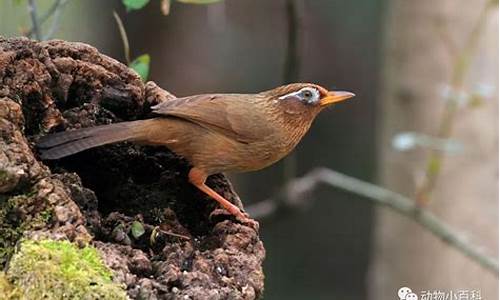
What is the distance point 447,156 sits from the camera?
6301 mm

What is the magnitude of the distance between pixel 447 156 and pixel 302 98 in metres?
2.33

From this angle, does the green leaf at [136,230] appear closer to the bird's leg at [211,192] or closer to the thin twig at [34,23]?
the bird's leg at [211,192]

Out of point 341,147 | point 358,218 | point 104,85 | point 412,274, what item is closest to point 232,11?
point 341,147

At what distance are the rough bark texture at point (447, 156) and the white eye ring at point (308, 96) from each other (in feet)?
7.07

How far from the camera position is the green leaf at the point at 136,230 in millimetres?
3068

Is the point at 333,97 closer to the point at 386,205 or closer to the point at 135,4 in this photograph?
the point at 135,4

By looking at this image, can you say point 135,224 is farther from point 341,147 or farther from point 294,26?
point 341,147

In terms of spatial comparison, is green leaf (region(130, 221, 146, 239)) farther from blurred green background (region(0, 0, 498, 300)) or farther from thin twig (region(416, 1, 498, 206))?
thin twig (region(416, 1, 498, 206))

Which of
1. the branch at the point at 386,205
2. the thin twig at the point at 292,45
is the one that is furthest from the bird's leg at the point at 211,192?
the branch at the point at 386,205

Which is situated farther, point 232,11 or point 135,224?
point 232,11

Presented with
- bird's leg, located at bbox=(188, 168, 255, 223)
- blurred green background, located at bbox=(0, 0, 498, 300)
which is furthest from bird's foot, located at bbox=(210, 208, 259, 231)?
blurred green background, located at bbox=(0, 0, 498, 300)

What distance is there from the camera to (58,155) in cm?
312

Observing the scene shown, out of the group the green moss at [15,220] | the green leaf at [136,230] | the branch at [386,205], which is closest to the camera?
the green moss at [15,220]

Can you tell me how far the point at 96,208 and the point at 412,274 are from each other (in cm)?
370
